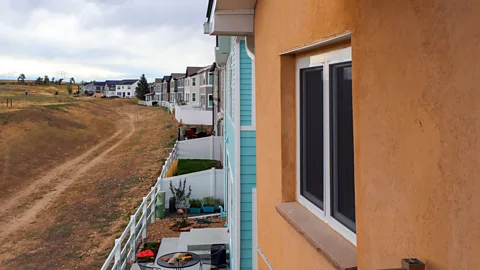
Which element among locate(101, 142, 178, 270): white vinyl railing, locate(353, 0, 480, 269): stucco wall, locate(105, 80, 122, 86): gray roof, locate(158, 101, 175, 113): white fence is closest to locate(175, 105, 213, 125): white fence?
locate(158, 101, 175, 113): white fence

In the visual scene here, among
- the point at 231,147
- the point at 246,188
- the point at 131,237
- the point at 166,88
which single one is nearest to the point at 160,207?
the point at 131,237

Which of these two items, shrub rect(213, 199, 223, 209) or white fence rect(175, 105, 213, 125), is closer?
shrub rect(213, 199, 223, 209)

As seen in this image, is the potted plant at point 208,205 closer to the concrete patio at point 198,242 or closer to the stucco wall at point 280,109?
the concrete patio at point 198,242

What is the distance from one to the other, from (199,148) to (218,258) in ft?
56.6

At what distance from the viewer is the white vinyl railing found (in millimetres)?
10414

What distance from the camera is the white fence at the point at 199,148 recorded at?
92.2 ft

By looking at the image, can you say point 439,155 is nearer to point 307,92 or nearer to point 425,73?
point 425,73

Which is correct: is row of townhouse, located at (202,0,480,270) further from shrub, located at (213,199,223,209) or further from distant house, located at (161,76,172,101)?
distant house, located at (161,76,172,101)

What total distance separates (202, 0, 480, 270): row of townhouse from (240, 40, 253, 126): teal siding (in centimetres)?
370

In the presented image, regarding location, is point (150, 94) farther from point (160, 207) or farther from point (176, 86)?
point (160, 207)

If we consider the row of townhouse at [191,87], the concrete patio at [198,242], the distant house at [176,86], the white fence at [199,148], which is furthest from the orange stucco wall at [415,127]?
the distant house at [176,86]

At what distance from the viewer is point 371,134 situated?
1.74 metres

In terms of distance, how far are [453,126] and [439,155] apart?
107 mm

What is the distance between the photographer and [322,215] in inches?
103
